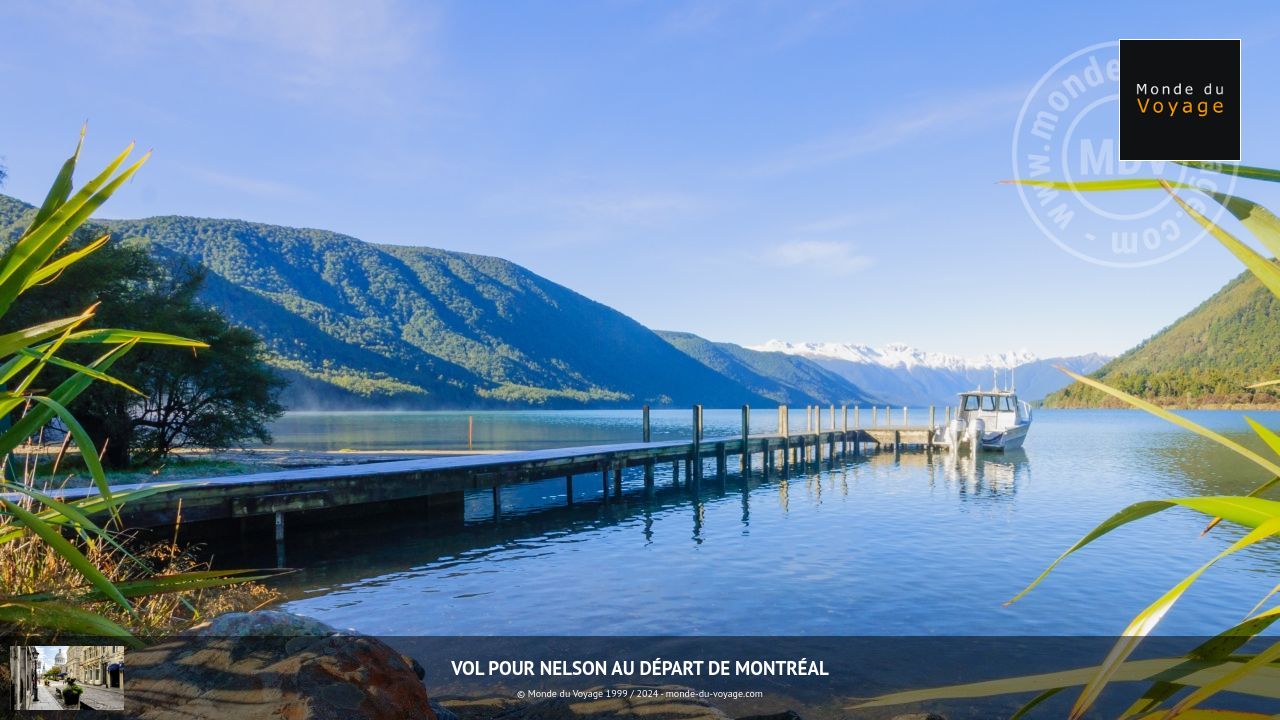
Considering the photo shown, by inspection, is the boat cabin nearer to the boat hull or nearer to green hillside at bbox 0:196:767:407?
the boat hull

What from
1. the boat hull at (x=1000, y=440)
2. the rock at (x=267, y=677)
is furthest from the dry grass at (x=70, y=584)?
the boat hull at (x=1000, y=440)

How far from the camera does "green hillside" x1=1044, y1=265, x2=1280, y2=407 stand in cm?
10194

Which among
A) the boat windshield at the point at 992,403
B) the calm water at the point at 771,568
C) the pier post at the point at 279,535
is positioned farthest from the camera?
the boat windshield at the point at 992,403

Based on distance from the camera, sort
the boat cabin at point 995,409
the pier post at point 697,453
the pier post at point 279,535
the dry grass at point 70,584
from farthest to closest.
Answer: the boat cabin at point 995,409 → the pier post at point 697,453 → the pier post at point 279,535 → the dry grass at point 70,584

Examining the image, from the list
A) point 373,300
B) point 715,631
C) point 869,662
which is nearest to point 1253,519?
point 869,662

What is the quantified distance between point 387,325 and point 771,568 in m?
157

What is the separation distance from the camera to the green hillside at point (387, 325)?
12356 centimetres

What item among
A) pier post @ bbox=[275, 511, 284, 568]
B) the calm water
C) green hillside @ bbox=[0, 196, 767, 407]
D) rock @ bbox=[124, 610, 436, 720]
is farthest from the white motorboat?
green hillside @ bbox=[0, 196, 767, 407]

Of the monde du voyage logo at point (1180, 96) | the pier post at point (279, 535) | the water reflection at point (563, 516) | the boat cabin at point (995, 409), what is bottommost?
the water reflection at point (563, 516)

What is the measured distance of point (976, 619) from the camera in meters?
9.72

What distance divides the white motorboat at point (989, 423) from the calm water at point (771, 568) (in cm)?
1253

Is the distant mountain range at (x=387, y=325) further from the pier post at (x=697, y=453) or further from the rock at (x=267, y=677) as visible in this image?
the rock at (x=267, y=677)

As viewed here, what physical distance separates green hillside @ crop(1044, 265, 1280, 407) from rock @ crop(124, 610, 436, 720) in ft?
308

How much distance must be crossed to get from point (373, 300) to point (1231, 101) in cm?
17370
